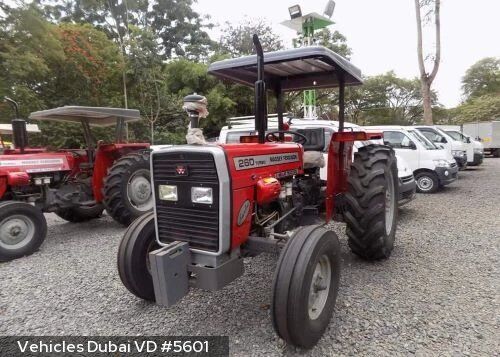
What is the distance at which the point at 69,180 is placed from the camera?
5871 millimetres

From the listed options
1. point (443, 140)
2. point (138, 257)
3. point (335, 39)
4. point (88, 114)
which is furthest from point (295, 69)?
point (335, 39)

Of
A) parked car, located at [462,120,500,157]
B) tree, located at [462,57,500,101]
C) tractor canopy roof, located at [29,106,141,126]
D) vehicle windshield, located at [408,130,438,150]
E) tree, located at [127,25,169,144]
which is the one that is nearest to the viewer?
tractor canopy roof, located at [29,106,141,126]

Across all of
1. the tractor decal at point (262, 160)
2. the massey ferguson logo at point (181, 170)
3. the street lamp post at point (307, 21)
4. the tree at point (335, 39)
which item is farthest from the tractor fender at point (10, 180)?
the tree at point (335, 39)

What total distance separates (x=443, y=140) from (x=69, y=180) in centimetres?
935

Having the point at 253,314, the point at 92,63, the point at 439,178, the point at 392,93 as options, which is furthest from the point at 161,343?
the point at 392,93

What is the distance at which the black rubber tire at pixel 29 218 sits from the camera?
4.39m

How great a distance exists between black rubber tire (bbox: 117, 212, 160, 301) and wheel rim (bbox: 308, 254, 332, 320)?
1.35m

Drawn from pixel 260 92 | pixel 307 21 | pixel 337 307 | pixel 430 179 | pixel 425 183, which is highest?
pixel 307 21

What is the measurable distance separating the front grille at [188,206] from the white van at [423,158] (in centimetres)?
638

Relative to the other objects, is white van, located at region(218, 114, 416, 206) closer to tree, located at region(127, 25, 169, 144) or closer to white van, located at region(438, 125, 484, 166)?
white van, located at region(438, 125, 484, 166)

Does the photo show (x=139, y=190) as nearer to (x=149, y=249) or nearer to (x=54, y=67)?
(x=149, y=249)

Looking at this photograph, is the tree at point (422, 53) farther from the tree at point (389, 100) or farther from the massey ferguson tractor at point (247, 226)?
the tree at point (389, 100)

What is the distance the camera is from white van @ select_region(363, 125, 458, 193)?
8.15m

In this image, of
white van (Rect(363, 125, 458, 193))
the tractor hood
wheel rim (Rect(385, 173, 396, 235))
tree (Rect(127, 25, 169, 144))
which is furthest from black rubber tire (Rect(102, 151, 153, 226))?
tree (Rect(127, 25, 169, 144))
